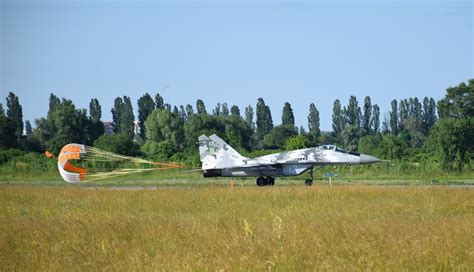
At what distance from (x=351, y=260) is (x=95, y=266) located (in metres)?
3.64

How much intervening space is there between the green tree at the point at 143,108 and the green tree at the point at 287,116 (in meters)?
21.8

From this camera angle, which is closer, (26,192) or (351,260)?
(351,260)

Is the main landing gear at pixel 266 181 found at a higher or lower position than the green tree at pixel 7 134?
lower

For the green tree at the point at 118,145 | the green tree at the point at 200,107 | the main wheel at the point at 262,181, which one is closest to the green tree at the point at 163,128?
the green tree at the point at 118,145

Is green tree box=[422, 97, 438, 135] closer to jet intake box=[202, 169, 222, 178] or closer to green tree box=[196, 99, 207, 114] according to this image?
green tree box=[196, 99, 207, 114]

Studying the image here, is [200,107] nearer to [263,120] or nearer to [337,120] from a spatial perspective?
[263,120]

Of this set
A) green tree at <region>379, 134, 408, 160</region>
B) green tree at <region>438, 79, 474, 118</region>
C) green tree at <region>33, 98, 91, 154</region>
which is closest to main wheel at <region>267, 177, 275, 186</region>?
green tree at <region>379, 134, 408, 160</region>

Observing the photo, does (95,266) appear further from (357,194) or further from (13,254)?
(357,194)

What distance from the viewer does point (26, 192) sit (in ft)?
84.4

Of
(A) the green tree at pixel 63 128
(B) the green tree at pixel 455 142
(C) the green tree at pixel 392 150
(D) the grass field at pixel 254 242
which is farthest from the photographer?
(A) the green tree at pixel 63 128

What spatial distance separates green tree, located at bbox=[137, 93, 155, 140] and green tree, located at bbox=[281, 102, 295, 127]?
21.8 meters

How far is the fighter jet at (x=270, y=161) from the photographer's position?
33.1m

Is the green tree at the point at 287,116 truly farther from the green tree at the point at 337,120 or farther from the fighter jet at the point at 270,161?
the fighter jet at the point at 270,161

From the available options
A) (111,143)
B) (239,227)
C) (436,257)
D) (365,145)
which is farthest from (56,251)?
(365,145)
